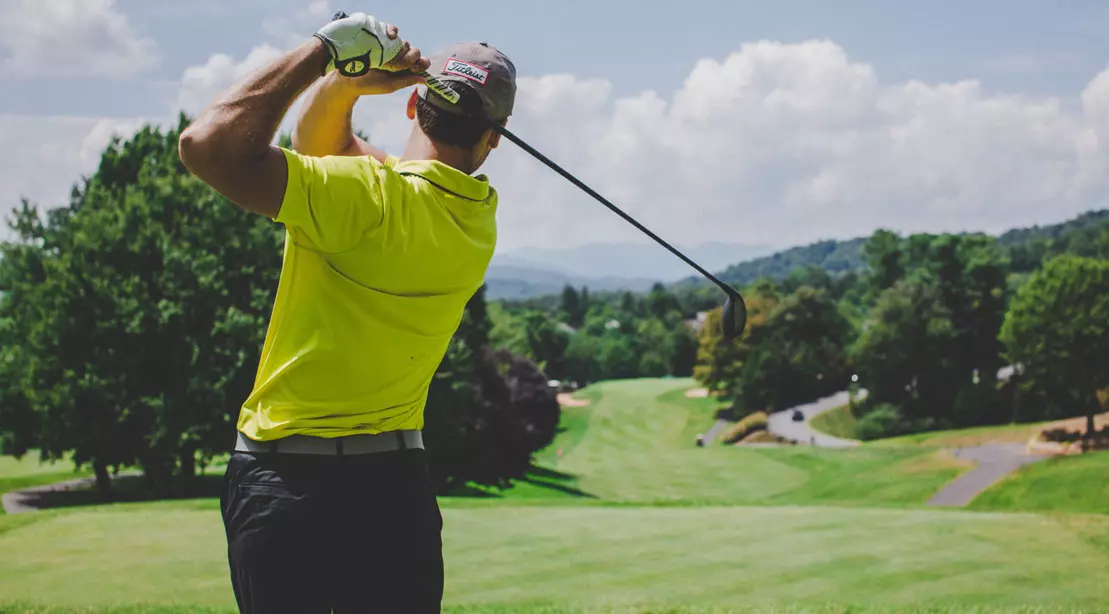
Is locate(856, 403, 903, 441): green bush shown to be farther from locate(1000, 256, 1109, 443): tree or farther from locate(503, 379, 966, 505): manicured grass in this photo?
locate(1000, 256, 1109, 443): tree

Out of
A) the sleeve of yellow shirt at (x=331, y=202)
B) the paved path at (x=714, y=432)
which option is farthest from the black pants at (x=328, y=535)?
the paved path at (x=714, y=432)

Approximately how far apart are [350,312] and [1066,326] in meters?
50.5

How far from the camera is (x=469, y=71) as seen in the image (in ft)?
9.44

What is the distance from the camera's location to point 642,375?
119125 mm

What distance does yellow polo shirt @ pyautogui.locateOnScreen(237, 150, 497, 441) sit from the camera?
2469 millimetres

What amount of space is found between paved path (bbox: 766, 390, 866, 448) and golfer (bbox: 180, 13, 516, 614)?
196 feet

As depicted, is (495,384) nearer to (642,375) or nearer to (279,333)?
(279,333)

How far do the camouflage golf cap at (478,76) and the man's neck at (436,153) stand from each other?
104mm

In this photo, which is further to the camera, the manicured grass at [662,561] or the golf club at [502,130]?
the manicured grass at [662,561]

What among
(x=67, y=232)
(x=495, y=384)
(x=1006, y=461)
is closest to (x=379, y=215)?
(x=67, y=232)

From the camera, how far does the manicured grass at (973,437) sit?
53281 mm

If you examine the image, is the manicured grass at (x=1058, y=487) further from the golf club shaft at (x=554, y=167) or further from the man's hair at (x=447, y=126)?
the man's hair at (x=447, y=126)

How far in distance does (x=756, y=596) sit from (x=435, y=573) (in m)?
6.39

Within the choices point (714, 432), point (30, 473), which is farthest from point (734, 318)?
point (714, 432)
